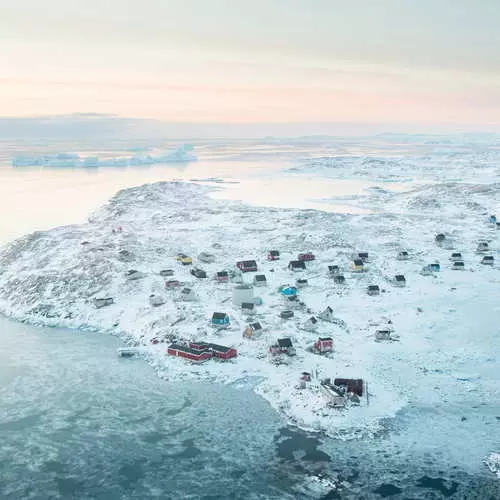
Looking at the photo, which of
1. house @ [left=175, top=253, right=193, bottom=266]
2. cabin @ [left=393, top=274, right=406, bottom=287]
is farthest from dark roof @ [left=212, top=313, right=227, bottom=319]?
cabin @ [left=393, top=274, right=406, bottom=287]

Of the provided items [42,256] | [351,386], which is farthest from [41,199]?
[351,386]

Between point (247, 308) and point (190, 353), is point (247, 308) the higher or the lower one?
the higher one

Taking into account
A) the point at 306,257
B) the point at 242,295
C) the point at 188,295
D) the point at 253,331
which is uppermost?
the point at 306,257

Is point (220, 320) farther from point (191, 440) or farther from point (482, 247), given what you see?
point (482, 247)

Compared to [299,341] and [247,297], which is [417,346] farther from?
[247,297]

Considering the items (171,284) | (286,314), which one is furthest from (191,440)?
(171,284)

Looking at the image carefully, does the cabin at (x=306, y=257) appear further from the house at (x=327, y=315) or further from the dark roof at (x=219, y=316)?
the dark roof at (x=219, y=316)
